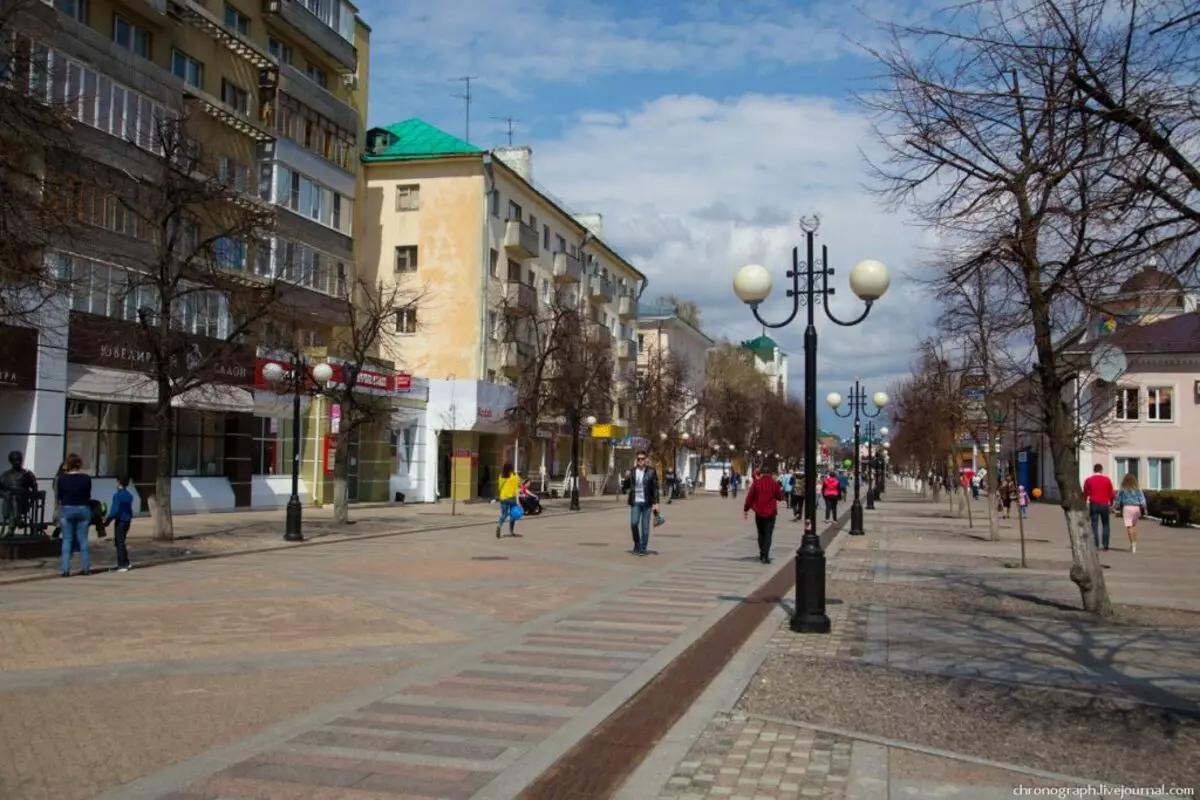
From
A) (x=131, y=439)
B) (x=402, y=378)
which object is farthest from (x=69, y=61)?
(x=402, y=378)

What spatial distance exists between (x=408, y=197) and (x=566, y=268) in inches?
466

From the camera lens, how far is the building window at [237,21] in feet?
106

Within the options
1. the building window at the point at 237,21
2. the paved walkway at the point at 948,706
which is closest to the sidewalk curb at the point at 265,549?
the paved walkway at the point at 948,706

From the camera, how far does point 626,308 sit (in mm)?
69688

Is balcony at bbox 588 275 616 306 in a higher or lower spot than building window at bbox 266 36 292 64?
lower

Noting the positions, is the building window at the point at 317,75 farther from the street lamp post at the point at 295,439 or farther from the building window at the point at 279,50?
the street lamp post at the point at 295,439

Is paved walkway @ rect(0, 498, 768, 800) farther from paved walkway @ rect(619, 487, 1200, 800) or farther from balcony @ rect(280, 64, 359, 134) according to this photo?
balcony @ rect(280, 64, 359, 134)

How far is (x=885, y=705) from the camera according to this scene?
283 inches

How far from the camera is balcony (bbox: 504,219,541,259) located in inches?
1868

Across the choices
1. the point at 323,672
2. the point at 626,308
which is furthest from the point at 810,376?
the point at 626,308

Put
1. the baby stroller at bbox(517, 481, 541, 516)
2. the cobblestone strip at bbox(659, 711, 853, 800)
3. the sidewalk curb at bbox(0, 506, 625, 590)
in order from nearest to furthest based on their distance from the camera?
the cobblestone strip at bbox(659, 711, 853, 800), the sidewalk curb at bbox(0, 506, 625, 590), the baby stroller at bbox(517, 481, 541, 516)

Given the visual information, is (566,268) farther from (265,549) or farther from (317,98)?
(265,549)

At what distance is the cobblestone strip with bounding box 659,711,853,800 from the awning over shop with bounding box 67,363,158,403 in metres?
21.0

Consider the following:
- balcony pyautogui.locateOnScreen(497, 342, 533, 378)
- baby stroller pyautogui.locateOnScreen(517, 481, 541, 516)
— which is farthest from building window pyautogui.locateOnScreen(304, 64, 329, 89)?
baby stroller pyautogui.locateOnScreen(517, 481, 541, 516)
